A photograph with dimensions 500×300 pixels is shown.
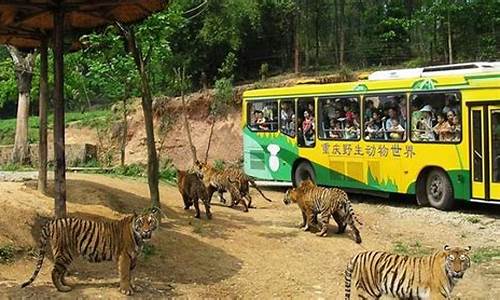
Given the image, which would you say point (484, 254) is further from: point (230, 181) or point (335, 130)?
point (335, 130)

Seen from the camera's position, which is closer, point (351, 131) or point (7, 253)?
point (7, 253)

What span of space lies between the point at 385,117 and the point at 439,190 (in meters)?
2.19

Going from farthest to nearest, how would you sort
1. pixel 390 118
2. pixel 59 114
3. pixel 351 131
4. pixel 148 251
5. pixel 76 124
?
pixel 76 124
pixel 351 131
pixel 390 118
pixel 148 251
pixel 59 114

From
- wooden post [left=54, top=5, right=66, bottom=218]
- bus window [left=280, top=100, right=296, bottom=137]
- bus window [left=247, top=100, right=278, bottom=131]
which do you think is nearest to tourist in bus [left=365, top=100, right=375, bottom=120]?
bus window [left=280, top=100, right=296, bottom=137]

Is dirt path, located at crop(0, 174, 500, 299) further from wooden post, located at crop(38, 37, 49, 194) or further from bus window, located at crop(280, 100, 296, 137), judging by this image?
bus window, located at crop(280, 100, 296, 137)

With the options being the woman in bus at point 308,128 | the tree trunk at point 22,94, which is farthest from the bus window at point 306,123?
the tree trunk at point 22,94

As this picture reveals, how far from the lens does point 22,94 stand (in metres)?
20.4

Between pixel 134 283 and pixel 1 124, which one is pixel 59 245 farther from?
pixel 1 124

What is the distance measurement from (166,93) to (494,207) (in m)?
18.8

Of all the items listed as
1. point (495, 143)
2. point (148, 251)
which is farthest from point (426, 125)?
point (148, 251)

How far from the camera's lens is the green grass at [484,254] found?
438 inches

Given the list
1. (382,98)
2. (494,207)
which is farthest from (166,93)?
(494,207)

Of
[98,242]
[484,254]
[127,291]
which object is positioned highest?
[98,242]

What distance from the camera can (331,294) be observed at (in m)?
9.23
